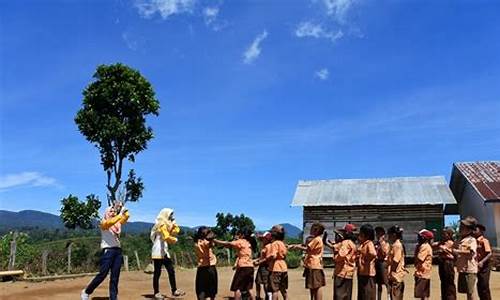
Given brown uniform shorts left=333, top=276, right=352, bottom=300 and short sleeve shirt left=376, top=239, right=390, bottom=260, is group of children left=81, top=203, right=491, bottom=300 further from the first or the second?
short sleeve shirt left=376, top=239, right=390, bottom=260

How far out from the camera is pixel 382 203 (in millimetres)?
23016

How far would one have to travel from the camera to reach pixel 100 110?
20375 millimetres

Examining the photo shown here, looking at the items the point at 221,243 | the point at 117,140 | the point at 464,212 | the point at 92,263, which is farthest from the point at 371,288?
the point at 464,212

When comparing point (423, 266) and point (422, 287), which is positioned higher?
point (423, 266)

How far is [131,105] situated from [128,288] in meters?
10.7

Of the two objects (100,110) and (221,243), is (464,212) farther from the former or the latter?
(221,243)

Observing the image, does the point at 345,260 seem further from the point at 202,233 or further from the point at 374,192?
the point at 374,192

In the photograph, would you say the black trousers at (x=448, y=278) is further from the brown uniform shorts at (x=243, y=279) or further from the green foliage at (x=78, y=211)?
the green foliage at (x=78, y=211)

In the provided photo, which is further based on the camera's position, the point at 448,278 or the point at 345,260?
the point at 448,278

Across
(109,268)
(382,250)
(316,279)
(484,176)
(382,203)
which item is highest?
(484,176)

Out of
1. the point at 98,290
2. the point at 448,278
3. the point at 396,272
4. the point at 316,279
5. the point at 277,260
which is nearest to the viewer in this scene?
the point at 316,279

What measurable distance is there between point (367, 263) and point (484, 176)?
1696 cm

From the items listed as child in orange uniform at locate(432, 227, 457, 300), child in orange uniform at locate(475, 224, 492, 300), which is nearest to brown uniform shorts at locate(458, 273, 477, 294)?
child in orange uniform at locate(475, 224, 492, 300)

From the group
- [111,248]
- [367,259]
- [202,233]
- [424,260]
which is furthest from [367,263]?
[111,248]
